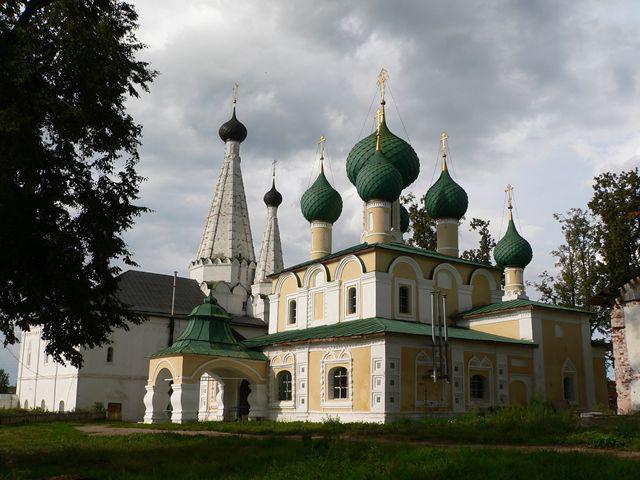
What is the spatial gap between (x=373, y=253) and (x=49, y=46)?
1359 centimetres

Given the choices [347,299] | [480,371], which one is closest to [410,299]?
[347,299]

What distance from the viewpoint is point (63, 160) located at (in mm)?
11203

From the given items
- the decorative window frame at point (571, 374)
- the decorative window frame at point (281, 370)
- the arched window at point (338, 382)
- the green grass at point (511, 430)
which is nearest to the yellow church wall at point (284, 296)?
the decorative window frame at point (281, 370)

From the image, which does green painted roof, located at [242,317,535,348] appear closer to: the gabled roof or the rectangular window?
the rectangular window

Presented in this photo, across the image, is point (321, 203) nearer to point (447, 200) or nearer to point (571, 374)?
point (447, 200)

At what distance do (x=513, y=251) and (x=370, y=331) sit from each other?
35.1 feet

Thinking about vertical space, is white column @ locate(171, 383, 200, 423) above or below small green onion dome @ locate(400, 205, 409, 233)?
below

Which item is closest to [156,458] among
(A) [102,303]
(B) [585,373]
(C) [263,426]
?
(A) [102,303]

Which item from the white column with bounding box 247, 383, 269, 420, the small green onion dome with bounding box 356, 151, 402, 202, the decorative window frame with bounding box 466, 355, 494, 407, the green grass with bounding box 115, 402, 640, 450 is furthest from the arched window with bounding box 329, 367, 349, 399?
the small green onion dome with bounding box 356, 151, 402, 202

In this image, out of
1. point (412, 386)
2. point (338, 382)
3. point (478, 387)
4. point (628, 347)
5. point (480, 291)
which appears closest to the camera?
point (628, 347)

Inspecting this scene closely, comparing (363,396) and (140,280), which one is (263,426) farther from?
(140,280)

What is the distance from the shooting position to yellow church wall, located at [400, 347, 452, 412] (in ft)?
62.4

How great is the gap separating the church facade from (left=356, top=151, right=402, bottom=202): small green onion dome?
0.15ft

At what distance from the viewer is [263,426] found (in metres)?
18.3
